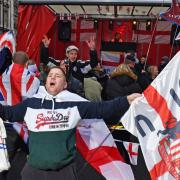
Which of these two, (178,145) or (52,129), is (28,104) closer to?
(52,129)

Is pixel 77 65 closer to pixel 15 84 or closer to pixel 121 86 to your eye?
pixel 121 86

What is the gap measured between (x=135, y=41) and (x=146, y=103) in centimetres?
1040

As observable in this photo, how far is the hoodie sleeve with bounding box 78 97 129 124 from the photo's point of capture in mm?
3273

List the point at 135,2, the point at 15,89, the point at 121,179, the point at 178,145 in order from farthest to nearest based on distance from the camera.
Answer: the point at 135,2
the point at 15,89
the point at 121,179
the point at 178,145

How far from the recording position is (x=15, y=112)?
11.6 ft

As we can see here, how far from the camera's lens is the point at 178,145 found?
10.2ft

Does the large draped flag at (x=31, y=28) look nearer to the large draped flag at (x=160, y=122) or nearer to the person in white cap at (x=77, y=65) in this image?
the person in white cap at (x=77, y=65)

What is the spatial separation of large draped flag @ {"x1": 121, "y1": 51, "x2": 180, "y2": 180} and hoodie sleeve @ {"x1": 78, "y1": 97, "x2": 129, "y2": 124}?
6cm

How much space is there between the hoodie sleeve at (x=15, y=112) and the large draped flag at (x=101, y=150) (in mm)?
811

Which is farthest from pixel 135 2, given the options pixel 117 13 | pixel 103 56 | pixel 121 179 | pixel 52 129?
pixel 52 129

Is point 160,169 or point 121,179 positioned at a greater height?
point 160,169

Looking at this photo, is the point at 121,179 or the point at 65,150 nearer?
the point at 65,150

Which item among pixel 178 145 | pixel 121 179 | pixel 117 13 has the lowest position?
pixel 121 179

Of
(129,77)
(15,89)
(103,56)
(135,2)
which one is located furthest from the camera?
(103,56)
